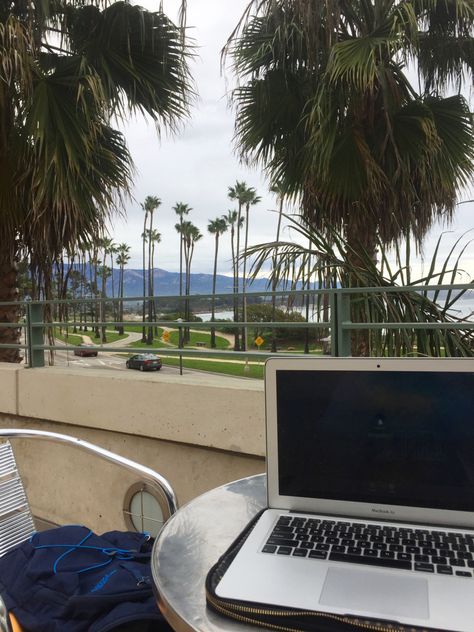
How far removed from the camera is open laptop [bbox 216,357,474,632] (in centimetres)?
94

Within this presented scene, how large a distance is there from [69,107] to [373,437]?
4197mm

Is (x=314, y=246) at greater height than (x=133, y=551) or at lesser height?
greater

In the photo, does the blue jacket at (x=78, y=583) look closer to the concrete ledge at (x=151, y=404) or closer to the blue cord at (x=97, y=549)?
the blue cord at (x=97, y=549)

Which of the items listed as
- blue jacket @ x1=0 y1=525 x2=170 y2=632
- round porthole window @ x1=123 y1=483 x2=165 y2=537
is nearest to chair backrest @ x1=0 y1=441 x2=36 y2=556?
blue jacket @ x1=0 y1=525 x2=170 y2=632

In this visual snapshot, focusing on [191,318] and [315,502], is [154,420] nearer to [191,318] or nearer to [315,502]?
[191,318]

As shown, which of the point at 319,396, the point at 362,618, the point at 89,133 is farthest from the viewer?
the point at 89,133

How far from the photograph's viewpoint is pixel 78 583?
1.35 metres

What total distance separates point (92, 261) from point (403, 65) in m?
3.68

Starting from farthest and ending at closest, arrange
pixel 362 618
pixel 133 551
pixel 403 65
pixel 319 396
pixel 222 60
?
pixel 403 65
pixel 222 60
pixel 133 551
pixel 319 396
pixel 362 618

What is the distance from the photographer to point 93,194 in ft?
15.3

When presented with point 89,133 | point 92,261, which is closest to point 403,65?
point 89,133

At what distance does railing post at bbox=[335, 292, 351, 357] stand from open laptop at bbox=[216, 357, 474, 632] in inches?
57.2

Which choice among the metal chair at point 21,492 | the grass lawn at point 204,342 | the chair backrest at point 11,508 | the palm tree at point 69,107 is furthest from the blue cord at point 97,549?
the palm tree at point 69,107

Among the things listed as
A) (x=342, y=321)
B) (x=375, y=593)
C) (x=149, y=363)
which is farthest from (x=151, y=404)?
(x=149, y=363)
